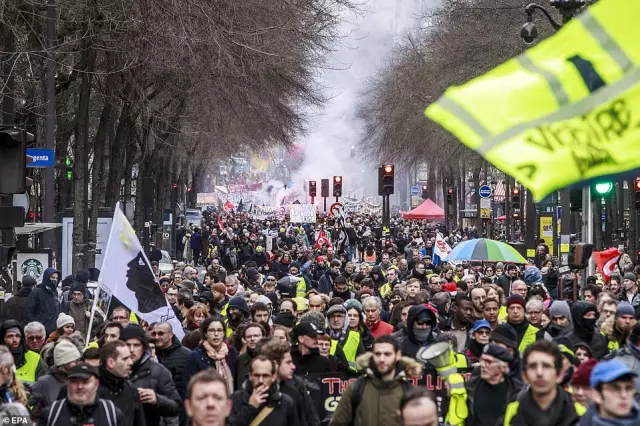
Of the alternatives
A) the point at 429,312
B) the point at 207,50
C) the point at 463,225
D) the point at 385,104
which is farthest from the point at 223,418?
the point at 463,225

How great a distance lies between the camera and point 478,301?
46.3 feet

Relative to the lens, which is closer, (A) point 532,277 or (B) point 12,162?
(B) point 12,162

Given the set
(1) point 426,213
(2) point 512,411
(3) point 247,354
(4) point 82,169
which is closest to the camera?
(2) point 512,411

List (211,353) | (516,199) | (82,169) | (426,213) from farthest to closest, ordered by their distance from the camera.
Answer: (426,213), (516,199), (82,169), (211,353)

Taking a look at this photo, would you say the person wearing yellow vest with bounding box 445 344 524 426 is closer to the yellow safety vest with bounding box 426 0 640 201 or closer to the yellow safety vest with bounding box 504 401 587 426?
the yellow safety vest with bounding box 504 401 587 426

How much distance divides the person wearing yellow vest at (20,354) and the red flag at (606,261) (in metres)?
15.8

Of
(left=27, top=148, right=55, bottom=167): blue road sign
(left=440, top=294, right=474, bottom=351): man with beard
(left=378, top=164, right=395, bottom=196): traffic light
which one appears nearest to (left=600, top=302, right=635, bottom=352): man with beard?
(left=440, top=294, right=474, bottom=351): man with beard

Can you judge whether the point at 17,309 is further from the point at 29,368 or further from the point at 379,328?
the point at 29,368

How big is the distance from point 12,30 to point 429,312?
42.2 ft

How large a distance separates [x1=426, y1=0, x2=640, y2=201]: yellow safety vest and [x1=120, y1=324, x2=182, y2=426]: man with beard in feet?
13.0

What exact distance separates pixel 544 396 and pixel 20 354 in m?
5.43

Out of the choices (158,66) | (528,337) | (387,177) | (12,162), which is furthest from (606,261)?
(12,162)

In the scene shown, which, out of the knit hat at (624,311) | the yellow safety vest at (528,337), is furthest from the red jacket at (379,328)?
the knit hat at (624,311)

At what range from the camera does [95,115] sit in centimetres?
3997
